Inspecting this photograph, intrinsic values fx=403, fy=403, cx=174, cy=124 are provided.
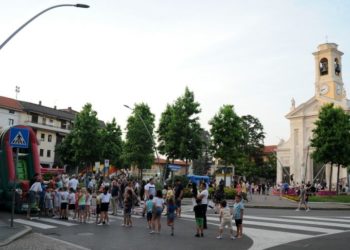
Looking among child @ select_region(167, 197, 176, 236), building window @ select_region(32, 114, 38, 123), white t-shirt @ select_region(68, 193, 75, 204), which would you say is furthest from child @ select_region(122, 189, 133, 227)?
building window @ select_region(32, 114, 38, 123)

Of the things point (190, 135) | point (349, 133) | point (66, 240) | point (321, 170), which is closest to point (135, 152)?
point (190, 135)

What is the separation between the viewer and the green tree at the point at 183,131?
141 feet

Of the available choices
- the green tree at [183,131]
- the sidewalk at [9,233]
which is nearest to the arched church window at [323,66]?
the green tree at [183,131]

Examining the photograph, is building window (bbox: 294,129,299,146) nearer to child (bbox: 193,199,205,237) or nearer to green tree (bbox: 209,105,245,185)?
green tree (bbox: 209,105,245,185)

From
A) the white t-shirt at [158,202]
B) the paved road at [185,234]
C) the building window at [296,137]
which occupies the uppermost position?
the building window at [296,137]

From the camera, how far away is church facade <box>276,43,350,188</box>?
223ft

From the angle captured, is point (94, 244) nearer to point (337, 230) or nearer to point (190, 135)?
point (337, 230)

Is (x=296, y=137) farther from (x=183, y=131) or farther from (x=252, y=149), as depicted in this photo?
(x=183, y=131)

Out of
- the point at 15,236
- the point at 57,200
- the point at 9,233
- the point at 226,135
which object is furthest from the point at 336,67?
the point at 15,236

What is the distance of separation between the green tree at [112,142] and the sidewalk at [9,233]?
48.2 m

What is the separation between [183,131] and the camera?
43000 mm

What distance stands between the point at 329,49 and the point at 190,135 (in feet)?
122

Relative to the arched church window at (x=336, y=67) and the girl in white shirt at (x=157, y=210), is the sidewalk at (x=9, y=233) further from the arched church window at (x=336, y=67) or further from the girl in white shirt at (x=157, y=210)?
the arched church window at (x=336, y=67)

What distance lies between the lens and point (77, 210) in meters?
18.2
